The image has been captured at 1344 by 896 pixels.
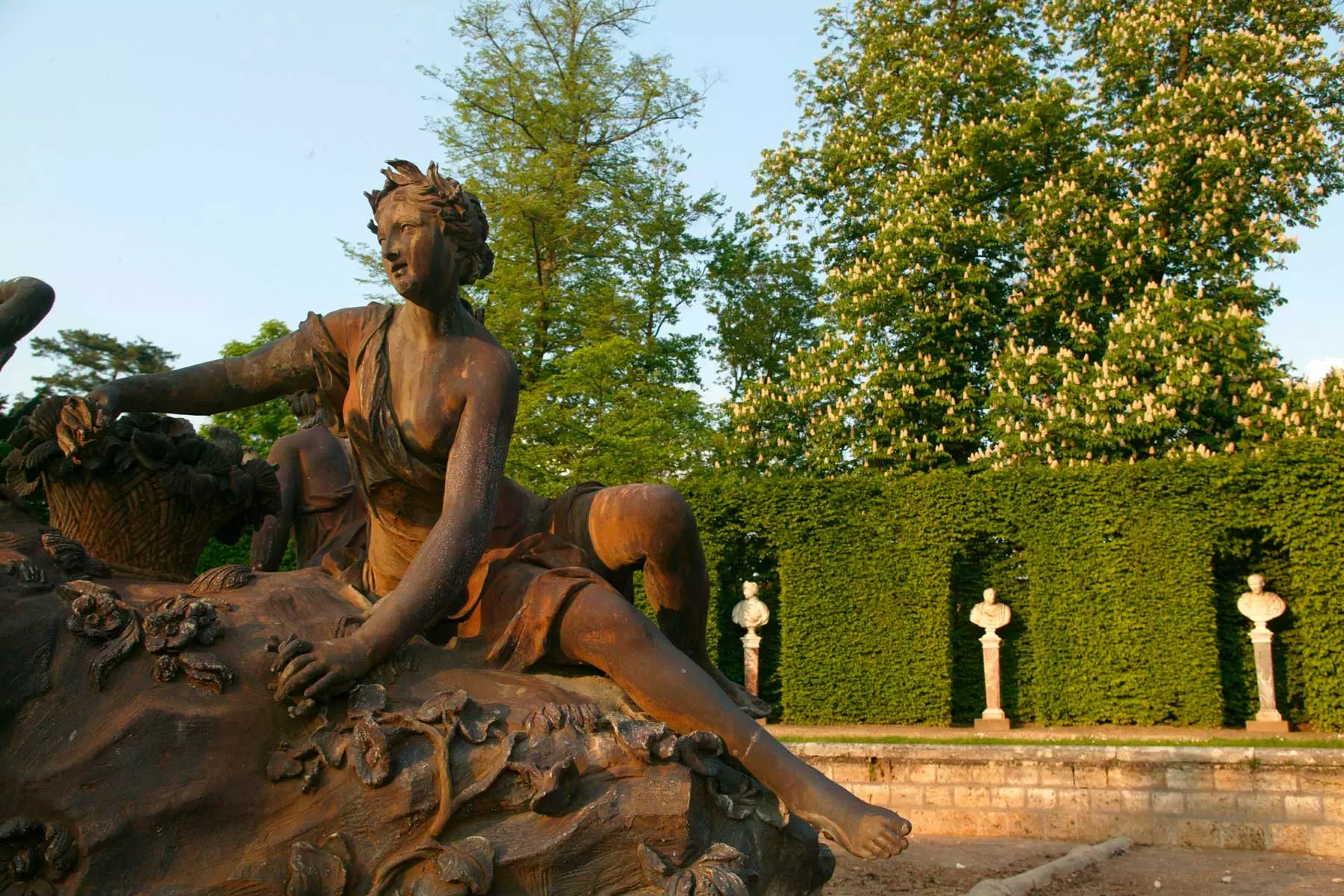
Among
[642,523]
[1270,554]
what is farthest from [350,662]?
[1270,554]

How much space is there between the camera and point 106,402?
3.36m

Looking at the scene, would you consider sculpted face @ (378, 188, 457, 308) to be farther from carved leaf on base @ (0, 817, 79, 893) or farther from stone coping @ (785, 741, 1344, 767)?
stone coping @ (785, 741, 1344, 767)

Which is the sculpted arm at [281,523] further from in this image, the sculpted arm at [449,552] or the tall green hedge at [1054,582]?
the tall green hedge at [1054,582]

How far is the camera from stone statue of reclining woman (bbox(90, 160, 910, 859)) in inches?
124

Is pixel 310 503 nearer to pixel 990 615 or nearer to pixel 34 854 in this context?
pixel 34 854

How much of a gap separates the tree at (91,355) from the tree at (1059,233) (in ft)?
42.8

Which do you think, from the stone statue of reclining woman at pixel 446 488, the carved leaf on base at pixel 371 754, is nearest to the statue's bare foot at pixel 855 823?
the stone statue of reclining woman at pixel 446 488

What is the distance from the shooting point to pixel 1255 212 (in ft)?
72.2

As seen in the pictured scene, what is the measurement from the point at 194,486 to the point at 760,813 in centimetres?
193

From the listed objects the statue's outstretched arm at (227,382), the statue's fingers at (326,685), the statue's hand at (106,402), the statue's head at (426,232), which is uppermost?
the statue's head at (426,232)

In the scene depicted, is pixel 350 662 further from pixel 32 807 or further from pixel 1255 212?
pixel 1255 212

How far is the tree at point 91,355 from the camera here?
25.8 m

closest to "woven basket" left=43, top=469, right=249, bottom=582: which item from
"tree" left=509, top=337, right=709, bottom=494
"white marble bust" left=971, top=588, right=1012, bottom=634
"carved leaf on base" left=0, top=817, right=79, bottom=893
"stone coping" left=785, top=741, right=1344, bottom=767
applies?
"carved leaf on base" left=0, top=817, right=79, bottom=893

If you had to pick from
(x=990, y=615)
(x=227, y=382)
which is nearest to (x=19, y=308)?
(x=227, y=382)
